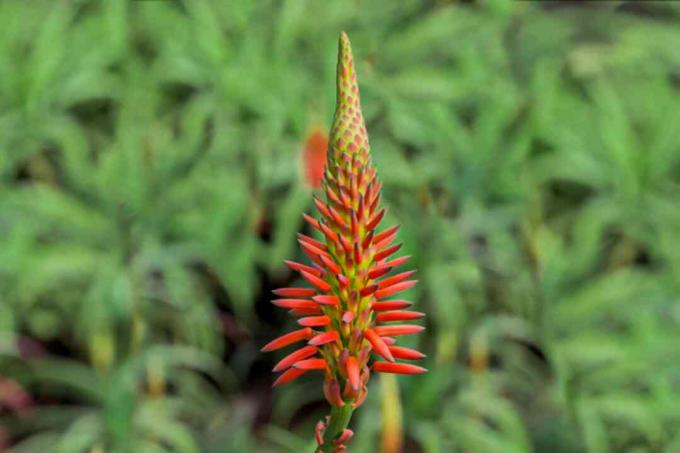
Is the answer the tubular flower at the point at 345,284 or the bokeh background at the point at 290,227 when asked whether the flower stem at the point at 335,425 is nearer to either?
the tubular flower at the point at 345,284

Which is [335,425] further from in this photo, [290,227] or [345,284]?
[290,227]

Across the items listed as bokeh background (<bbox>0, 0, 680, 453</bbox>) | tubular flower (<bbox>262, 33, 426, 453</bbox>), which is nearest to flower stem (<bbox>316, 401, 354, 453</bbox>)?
tubular flower (<bbox>262, 33, 426, 453</bbox>)

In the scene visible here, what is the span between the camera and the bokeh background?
3.23m

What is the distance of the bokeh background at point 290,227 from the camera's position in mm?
Result: 3234

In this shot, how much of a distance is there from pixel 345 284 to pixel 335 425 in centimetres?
8

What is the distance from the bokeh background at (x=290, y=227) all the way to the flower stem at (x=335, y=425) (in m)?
2.47

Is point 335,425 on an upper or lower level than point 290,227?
lower

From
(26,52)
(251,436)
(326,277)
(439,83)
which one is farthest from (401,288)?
(26,52)

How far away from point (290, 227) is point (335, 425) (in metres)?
2.67

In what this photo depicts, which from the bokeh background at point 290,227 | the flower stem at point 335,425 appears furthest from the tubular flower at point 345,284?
Answer: the bokeh background at point 290,227

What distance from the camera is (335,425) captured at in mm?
589

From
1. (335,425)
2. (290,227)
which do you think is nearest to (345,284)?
(335,425)

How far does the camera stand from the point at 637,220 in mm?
3457

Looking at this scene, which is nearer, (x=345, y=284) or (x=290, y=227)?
(x=345, y=284)
